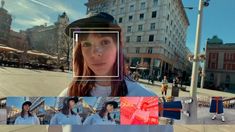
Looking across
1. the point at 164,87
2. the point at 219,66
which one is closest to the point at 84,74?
the point at 164,87

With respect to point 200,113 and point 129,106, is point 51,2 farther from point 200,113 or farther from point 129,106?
point 200,113

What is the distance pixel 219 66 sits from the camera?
4.97ft

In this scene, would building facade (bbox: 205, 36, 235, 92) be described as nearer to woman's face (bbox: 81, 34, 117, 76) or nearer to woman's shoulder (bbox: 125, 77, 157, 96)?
woman's shoulder (bbox: 125, 77, 157, 96)

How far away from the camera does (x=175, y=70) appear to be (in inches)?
61.0

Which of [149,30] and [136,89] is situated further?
[136,89]

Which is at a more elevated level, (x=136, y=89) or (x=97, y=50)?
(x=97, y=50)

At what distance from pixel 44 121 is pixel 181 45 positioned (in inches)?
35.4

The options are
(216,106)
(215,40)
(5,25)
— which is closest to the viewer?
(5,25)

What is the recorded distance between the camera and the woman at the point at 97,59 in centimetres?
141

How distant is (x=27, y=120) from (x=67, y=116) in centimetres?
22

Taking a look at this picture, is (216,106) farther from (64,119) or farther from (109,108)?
(64,119)

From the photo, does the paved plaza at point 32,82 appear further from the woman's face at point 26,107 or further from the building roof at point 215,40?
the building roof at point 215,40

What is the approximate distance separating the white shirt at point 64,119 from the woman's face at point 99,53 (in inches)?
12.0

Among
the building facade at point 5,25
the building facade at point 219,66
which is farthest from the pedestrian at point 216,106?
the building facade at point 5,25
